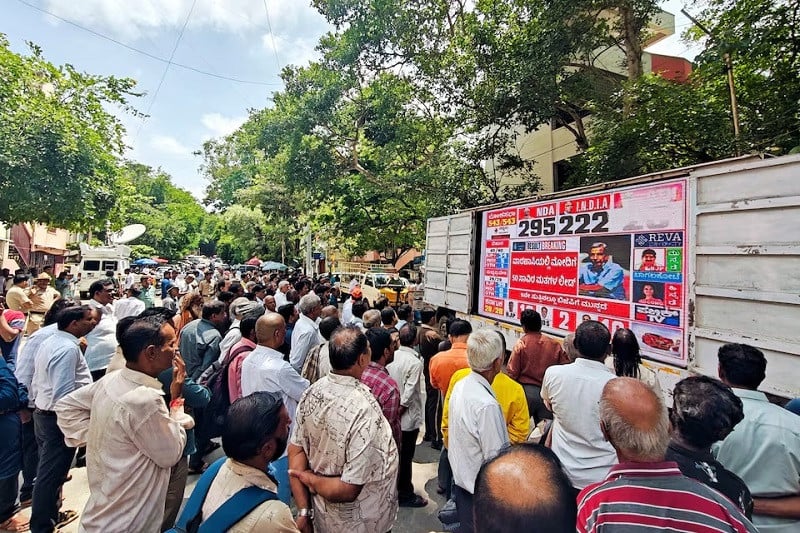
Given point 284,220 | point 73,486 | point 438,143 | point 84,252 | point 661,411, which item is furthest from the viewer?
point 284,220

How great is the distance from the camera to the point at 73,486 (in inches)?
149

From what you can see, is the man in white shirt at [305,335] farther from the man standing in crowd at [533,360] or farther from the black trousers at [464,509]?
the black trousers at [464,509]

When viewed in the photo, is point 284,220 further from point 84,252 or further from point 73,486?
point 73,486

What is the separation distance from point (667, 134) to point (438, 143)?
21.4 ft

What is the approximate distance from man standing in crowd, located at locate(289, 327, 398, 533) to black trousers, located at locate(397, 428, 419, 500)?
1.71 metres

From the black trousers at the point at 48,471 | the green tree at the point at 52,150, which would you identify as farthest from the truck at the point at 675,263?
the green tree at the point at 52,150

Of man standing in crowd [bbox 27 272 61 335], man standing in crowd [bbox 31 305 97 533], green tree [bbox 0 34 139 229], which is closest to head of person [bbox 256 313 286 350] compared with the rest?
man standing in crowd [bbox 31 305 97 533]

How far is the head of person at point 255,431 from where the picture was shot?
1500 millimetres

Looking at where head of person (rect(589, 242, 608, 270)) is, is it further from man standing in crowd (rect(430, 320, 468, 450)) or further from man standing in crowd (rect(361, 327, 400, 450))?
man standing in crowd (rect(361, 327, 400, 450))

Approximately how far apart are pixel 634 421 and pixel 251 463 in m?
1.41

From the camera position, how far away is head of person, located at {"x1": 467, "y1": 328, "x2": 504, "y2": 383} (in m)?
2.44

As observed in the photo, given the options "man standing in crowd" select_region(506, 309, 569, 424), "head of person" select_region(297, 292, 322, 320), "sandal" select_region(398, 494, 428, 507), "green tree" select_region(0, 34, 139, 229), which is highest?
"green tree" select_region(0, 34, 139, 229)

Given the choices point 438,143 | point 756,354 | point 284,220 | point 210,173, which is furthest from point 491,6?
point 210,173

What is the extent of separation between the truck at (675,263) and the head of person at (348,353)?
3505 mm
